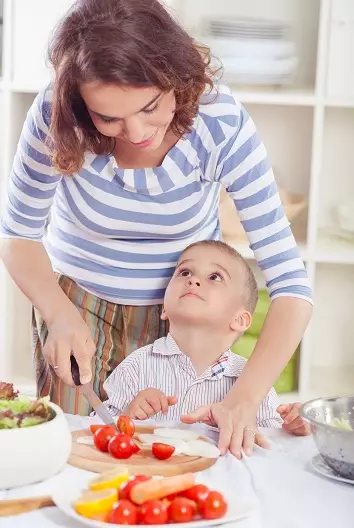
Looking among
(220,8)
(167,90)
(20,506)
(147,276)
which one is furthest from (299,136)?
(20,506)

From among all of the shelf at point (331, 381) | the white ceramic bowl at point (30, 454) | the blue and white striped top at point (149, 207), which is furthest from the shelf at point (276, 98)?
the white ceramic bowl at point (30, 454)

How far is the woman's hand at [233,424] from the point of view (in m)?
1.45

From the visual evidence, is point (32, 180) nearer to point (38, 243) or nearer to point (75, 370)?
point (38, 243)

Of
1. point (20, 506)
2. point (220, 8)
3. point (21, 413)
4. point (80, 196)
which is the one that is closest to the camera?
point (20, 506)

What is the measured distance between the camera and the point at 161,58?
5.14 ft

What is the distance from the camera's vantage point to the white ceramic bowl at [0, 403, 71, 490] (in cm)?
123

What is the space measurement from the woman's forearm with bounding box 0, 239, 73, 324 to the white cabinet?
1519 millimetres

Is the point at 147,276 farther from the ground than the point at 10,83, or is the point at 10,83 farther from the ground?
the point at 10,83

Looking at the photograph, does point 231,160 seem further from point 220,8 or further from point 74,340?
point 220,8

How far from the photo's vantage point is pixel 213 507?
1.15 metres

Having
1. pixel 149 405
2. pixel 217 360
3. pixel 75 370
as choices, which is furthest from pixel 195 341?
pixel 75 370

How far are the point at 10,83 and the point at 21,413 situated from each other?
202cm

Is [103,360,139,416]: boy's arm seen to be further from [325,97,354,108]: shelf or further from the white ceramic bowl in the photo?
[325,97,354,108]: shelf

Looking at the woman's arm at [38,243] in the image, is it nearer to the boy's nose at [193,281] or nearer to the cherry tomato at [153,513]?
the boy's nose at [193,281]
